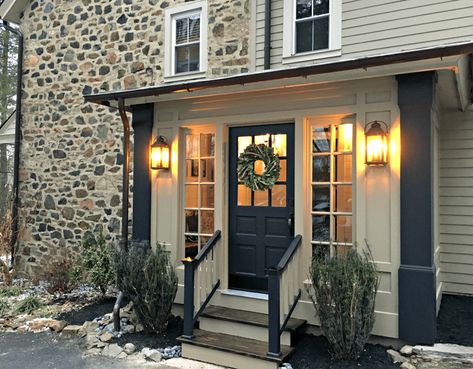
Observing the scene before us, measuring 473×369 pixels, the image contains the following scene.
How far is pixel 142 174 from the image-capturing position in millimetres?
5062

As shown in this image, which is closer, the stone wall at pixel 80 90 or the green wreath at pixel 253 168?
the green wreath at pixel 253 168

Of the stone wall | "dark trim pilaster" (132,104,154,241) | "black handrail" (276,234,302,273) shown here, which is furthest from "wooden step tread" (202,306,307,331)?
the stone wall

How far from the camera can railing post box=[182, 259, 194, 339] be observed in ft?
13.1

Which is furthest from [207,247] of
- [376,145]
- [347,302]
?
[376,145]

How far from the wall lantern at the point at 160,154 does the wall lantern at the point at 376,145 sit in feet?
7.53

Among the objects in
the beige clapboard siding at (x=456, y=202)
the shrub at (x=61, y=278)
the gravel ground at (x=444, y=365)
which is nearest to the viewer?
the gravel ground at (x=444, y=365)

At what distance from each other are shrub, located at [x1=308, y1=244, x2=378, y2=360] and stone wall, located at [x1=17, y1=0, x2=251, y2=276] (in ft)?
13.5

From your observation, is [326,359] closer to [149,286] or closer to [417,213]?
[417,213]

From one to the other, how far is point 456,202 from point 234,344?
3.82 metres

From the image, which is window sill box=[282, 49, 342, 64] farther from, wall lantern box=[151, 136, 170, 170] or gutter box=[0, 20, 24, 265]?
gutter box=[0, 20, 24, 265]

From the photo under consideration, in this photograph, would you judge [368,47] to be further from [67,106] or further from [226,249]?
[67,106]

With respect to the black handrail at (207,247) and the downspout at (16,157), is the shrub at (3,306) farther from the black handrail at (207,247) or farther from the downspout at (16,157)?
the black handrail at (207,247)

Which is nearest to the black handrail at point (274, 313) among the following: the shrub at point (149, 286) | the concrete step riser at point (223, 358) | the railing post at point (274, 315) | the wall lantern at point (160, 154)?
the railing post at point (274, 315)

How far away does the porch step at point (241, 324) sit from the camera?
12.8 ft
